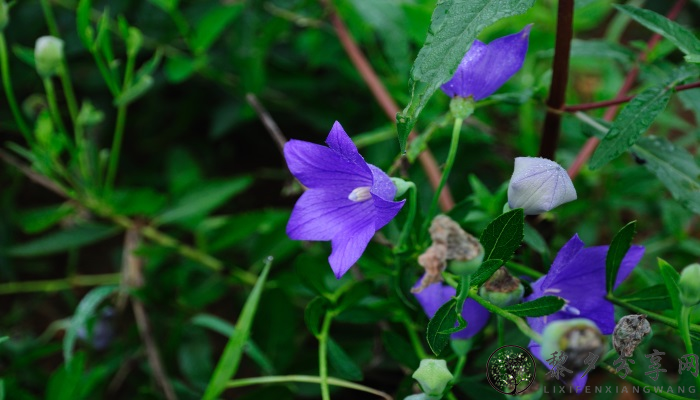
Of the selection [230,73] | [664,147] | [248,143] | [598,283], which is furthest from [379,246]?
[248,143]

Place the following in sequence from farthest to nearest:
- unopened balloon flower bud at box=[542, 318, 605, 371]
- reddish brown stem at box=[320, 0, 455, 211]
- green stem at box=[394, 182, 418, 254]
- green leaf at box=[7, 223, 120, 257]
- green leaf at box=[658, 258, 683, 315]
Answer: green leaf at box=[7, 223, 120, 257] < reddish brown stem at box=[320, 0, 455, 211] < green stem at box=[394, 182, 418, 254] < green leaf at box=[658, 258, 683, 315] < unopened balloon flower bud at box=[542, 318, 605, 371]

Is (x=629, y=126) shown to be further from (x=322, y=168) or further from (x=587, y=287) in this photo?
(x=322, y=168)

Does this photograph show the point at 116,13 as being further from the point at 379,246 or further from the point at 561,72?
the point at 561,72

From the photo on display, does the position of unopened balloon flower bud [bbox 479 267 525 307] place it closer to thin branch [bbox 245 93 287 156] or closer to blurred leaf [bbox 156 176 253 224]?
thin branch [bbox 245 93 287 156]

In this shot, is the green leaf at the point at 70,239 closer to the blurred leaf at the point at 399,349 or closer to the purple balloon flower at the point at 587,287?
the blurred leaf at the point at 399,349

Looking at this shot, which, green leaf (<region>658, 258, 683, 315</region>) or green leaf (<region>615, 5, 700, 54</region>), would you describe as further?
green leaf (<region>615, 5, 700, 54</region>)

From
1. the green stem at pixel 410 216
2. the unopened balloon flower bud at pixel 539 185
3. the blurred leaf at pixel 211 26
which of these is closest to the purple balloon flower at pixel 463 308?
the green stem at pixel 410 216

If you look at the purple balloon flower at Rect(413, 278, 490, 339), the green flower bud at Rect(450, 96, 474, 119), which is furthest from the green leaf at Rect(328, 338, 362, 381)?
the green flower bud at Rect(450, 96, 474, 119)
